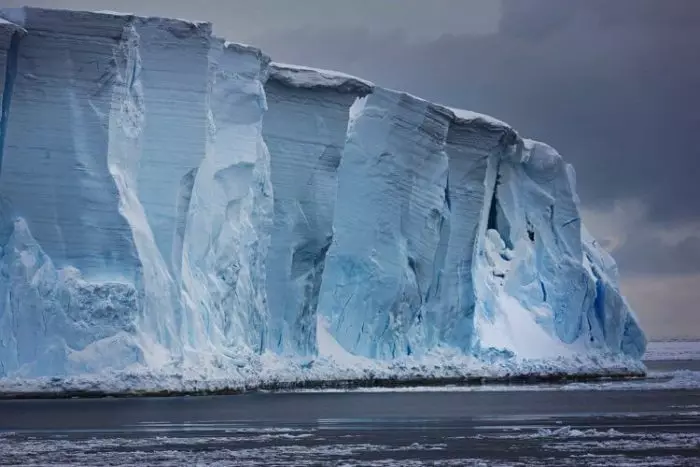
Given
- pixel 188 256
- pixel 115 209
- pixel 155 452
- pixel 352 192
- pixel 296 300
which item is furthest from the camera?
pixel 352 192

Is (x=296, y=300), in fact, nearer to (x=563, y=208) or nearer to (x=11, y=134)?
(x=11, y=134)

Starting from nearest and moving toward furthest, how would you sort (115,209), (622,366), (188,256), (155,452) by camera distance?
(155,452)
(115,209)
(188,256)
(622,366)

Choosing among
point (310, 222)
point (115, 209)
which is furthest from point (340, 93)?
point (115, 209)

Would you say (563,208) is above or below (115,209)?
above

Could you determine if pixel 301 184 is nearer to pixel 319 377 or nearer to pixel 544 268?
pixel 319 377

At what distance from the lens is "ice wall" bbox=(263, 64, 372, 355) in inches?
1208

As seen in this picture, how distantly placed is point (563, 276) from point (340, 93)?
1142 cm

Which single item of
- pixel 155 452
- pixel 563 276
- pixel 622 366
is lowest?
pixel 155 452

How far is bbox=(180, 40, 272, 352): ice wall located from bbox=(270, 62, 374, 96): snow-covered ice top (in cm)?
100

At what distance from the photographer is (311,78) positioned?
30.8 metres

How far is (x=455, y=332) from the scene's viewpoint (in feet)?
116

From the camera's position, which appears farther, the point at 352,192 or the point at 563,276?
the point at 563,276

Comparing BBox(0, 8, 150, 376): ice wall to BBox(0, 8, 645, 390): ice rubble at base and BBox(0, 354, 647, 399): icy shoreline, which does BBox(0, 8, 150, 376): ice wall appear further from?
BBox(0, 354, 647, 399): icy shoreline

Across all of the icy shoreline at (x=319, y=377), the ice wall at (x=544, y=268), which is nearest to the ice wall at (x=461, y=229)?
the icy shoreline at (x=319, y=377)
